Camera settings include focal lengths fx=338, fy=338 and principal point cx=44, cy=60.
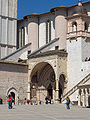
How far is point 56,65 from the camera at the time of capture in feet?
128

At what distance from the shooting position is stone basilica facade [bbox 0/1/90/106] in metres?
38.8

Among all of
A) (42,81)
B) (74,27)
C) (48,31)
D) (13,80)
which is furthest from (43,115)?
(48,31)

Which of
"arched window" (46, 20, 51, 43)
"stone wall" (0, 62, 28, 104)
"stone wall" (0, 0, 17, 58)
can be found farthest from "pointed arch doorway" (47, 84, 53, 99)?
"stone wall" (0, 0, 17, 58)

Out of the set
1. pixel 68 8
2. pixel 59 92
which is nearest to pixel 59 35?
pixel 68 8

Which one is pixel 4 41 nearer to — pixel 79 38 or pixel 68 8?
pixel 68 8

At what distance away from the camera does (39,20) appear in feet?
165

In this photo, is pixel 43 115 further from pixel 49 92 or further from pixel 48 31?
pixel 48 31

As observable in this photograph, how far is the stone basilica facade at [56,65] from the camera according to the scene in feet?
127

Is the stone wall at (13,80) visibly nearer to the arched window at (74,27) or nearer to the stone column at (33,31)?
the stone column at (33,31)

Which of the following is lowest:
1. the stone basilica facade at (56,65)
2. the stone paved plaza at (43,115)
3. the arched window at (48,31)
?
the stone paved plaza at (43,115)

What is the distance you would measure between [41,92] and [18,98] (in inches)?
141

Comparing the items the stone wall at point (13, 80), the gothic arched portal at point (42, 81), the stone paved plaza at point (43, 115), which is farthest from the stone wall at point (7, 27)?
the stone paved plaza at point (43, 115)

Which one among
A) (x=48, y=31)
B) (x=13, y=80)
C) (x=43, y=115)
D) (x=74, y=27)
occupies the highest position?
(x=48, y=31)

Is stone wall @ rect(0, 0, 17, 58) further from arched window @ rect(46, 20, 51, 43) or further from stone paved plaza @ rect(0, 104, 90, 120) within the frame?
stone paved plaza @ rect(0, 104, 90, 120)
